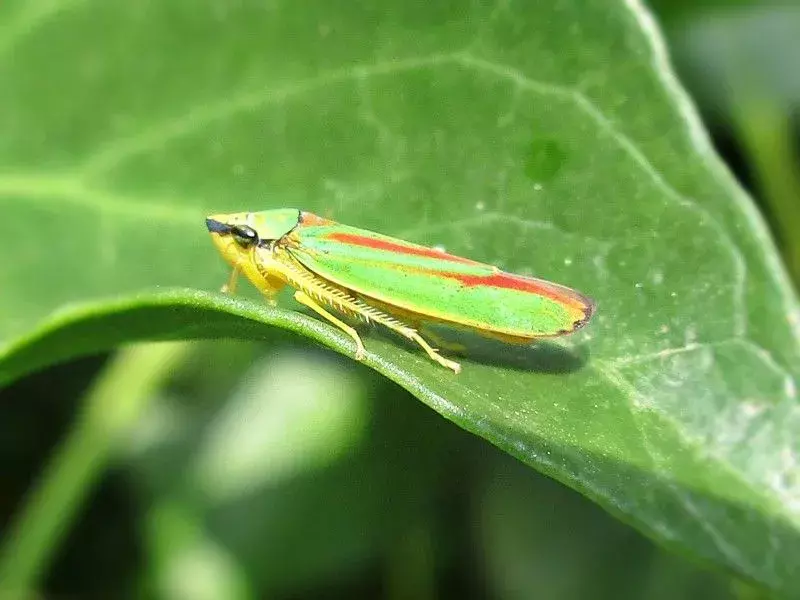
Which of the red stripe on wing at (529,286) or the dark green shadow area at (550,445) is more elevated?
the red stripe on wing at (529,286)

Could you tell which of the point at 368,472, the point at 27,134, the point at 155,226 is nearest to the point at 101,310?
the point at 155,226

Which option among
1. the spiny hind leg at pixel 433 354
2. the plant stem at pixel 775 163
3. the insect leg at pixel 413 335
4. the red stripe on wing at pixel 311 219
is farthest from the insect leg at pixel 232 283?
the plant stem at pixel 775 163

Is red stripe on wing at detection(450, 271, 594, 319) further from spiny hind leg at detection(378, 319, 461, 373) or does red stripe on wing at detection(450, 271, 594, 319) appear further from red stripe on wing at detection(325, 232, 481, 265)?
spiny hind leg at detection(378, 319, 461, 373)

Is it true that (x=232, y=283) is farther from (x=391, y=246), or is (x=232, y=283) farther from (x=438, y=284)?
(x=438, y=284)

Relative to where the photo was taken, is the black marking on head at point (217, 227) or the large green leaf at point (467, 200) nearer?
the large green leaf at point (467, 200)

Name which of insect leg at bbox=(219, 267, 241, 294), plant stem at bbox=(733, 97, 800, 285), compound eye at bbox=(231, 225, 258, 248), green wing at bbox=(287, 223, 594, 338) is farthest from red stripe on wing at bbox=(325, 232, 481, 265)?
→ plant stem at bbox=(733, 97, 800, 285)

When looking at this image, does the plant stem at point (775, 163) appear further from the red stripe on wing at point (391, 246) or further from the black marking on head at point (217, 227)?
the black marking on head at point (217, 227)

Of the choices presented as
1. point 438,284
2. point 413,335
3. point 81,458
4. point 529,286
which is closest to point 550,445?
point 529,286
